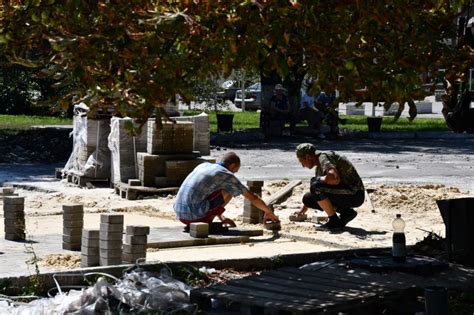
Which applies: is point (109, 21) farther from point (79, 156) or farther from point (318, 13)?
point (79, 156)

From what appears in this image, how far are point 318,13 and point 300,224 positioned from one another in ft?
20.3

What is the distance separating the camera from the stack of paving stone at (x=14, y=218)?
1336 centimetres

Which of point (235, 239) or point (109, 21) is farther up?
point (109, 21)

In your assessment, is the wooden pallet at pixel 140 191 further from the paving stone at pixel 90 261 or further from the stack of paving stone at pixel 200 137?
the paving stone at pixel 90 261

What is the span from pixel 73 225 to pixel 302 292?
4498 millimetres

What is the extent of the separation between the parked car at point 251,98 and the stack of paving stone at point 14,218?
4096cm

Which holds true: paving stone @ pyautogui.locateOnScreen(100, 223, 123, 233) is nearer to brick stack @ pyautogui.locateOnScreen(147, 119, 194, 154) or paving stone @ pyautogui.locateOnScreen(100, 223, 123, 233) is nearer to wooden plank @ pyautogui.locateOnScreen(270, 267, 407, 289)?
wooden plank @ pyautogui.locateOnScreen(270, 267, 407, 289)

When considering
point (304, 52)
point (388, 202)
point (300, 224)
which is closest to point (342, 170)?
point (300, 224)

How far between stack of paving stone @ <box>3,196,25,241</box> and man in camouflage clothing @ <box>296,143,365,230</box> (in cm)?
319

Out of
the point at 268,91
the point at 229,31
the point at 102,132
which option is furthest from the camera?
the point at 268,91

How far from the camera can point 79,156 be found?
20.3 meters

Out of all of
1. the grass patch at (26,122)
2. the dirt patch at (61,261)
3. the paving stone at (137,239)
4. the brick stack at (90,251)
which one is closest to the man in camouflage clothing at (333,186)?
the dirt patch at (61,261)

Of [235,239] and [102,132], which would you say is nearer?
[235,239]

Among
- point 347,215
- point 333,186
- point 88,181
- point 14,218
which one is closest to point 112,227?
point 14,218
